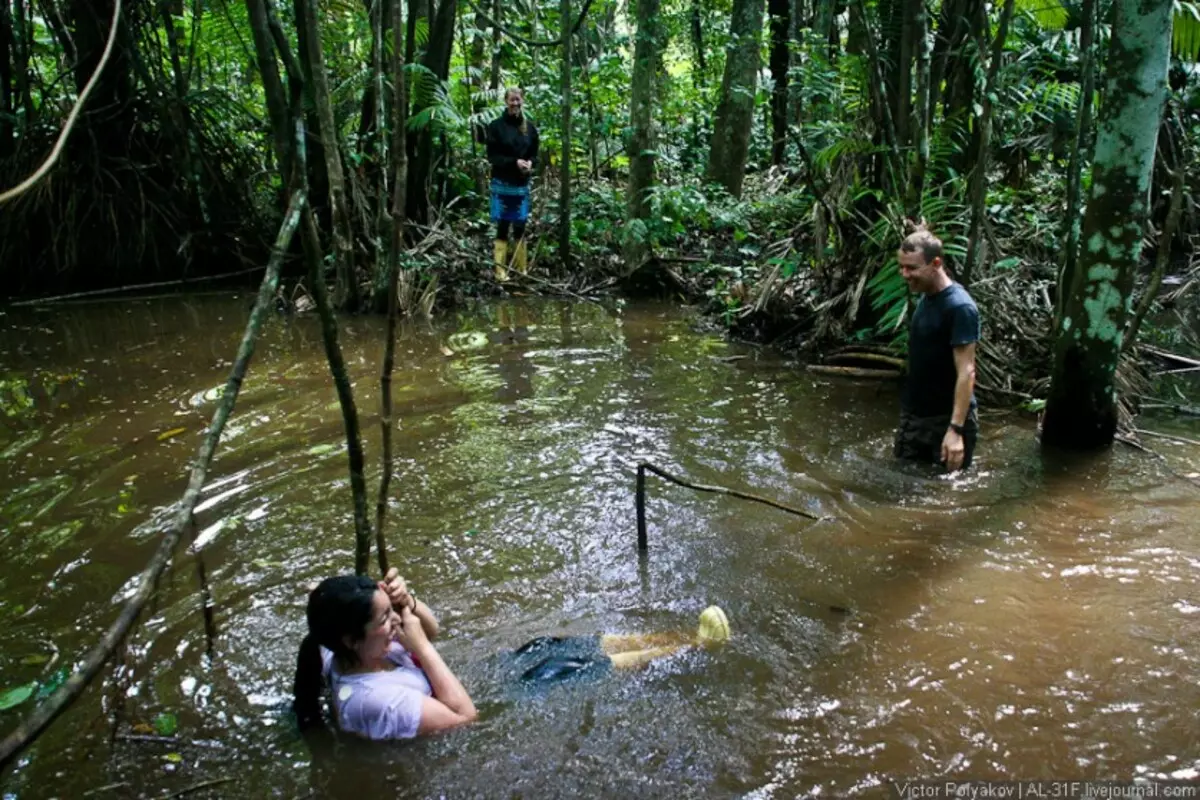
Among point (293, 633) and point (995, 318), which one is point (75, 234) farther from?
point (995, 318)

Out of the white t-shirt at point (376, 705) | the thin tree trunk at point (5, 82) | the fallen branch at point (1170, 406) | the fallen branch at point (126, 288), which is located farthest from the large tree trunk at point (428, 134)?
the white t-shirt at point (376, 705)

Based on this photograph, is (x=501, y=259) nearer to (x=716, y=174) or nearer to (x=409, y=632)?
(x=716, y=174)

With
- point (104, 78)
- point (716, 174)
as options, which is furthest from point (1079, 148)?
point (104, 78)

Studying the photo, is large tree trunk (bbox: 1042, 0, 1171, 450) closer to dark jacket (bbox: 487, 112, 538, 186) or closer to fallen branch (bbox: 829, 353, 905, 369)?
fallen branch (bbox: 829, 353, 905, 369)

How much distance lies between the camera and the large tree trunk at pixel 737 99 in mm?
12062

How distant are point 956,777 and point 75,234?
1098 centimetres

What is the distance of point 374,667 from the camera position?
3.19m

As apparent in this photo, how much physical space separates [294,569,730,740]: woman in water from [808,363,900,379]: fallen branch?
5068 mm

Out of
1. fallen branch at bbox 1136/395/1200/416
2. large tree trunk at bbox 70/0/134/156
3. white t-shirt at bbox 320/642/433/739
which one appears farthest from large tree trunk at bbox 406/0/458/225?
white t-shirt at bbox 320/642/433/739

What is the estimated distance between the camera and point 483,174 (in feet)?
45.7

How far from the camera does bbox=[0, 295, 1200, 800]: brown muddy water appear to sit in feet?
10.2

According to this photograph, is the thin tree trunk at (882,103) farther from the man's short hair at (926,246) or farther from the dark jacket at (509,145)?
the dark jacket at (509,145)

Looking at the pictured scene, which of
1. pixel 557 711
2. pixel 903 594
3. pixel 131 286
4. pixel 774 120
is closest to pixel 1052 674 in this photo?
pixel 903 594

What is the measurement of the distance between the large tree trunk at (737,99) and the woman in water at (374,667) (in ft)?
33.6
